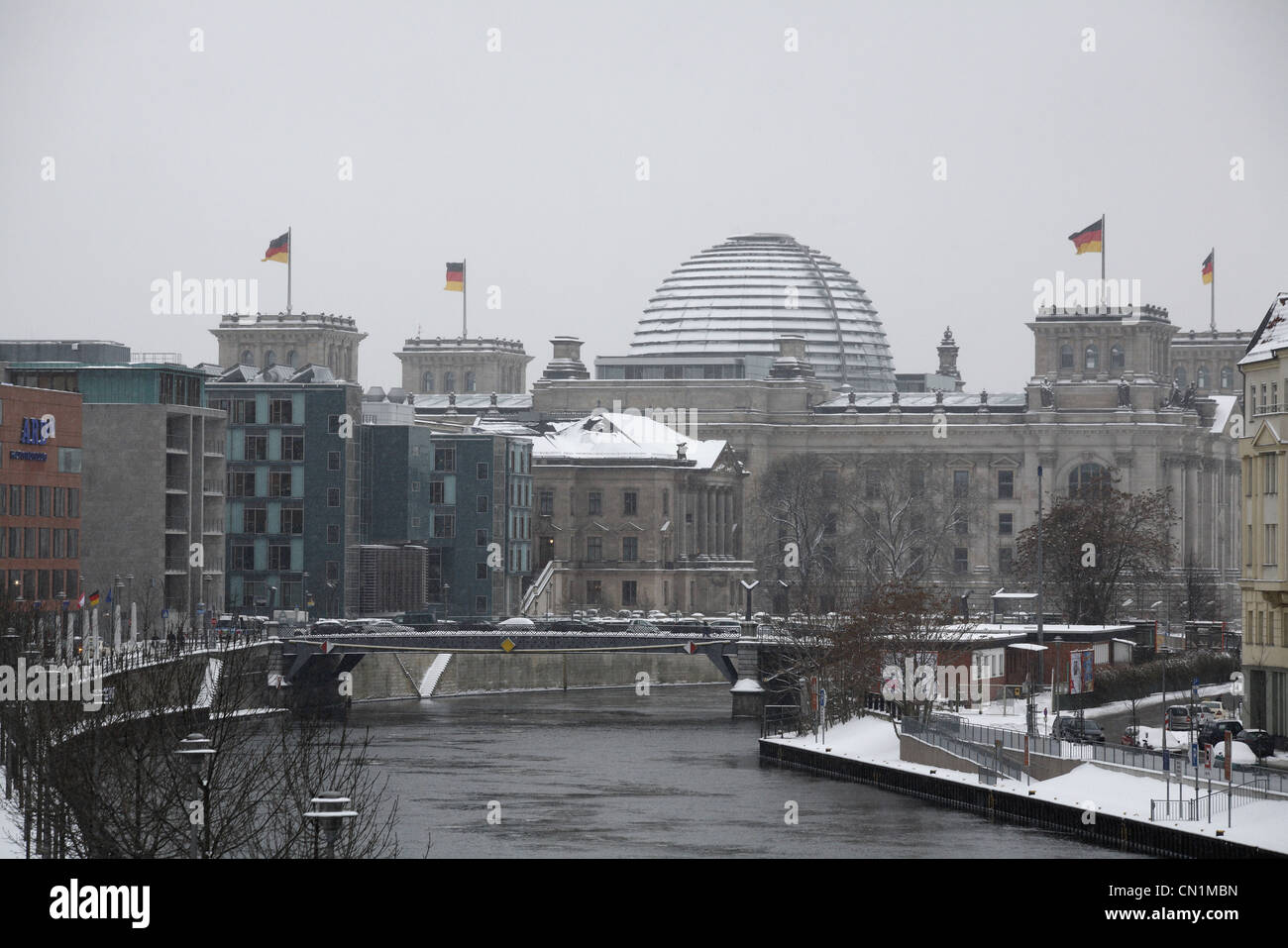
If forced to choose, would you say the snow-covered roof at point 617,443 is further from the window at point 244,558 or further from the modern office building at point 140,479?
the modern office building at point 140,479

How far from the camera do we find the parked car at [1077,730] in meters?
74.3

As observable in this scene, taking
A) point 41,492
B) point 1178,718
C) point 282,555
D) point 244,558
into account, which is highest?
point 41,492

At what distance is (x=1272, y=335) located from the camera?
245ft

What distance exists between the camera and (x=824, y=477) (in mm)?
170625

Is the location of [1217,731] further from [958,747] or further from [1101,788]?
[1101,788]

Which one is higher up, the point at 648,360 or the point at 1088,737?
the point at 648,360

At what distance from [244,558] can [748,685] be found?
107 feet

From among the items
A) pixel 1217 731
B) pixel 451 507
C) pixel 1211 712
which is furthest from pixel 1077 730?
pixel 451 507

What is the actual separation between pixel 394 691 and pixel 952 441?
225 ft

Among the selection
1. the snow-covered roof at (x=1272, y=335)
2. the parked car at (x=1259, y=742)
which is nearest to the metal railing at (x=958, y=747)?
the parked car at (x=1259, y=742)
